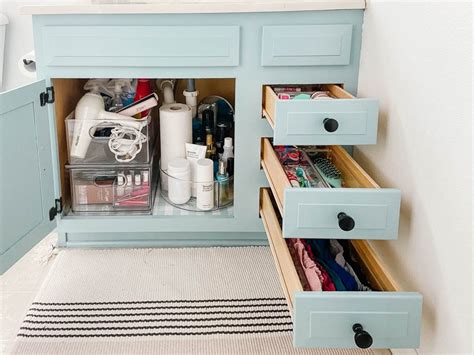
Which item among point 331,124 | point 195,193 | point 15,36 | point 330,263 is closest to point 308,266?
point 330,263

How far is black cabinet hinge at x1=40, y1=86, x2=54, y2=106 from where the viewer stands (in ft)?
5.05

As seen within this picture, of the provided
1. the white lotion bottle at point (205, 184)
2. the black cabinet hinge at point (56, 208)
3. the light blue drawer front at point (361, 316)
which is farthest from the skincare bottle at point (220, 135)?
the light blue drawer front at point (361, 316)

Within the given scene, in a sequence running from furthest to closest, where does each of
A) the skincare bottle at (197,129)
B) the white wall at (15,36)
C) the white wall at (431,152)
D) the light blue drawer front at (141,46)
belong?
the white wall at (15,36) < the skincare bottle at (197,129) < the light blue drawer front at (141,46) < the white wall at (431,152)

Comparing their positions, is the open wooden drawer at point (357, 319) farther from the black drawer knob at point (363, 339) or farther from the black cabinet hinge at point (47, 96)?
the black cabinet hinge at point (47, 96)

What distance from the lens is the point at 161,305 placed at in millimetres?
1430

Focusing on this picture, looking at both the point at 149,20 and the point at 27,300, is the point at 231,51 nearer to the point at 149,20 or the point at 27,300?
the point at 149,20

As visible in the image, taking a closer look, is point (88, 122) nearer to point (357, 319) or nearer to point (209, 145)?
point (209, 145)

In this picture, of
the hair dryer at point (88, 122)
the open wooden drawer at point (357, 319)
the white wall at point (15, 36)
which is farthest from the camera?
the white wall at point (15, 36)

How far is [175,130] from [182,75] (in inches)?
9.8

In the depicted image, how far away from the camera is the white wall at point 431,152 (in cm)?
94

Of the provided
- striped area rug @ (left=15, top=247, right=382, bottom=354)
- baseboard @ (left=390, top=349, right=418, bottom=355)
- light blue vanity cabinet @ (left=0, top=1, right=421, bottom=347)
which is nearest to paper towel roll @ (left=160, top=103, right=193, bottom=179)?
light blue vanity cabinet @ (left=0, top=1, right=421, bottom=347)

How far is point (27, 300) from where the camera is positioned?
1.46m

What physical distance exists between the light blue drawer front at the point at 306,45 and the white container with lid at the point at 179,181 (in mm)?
431

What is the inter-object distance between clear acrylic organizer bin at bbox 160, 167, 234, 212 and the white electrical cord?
0.14 meters
